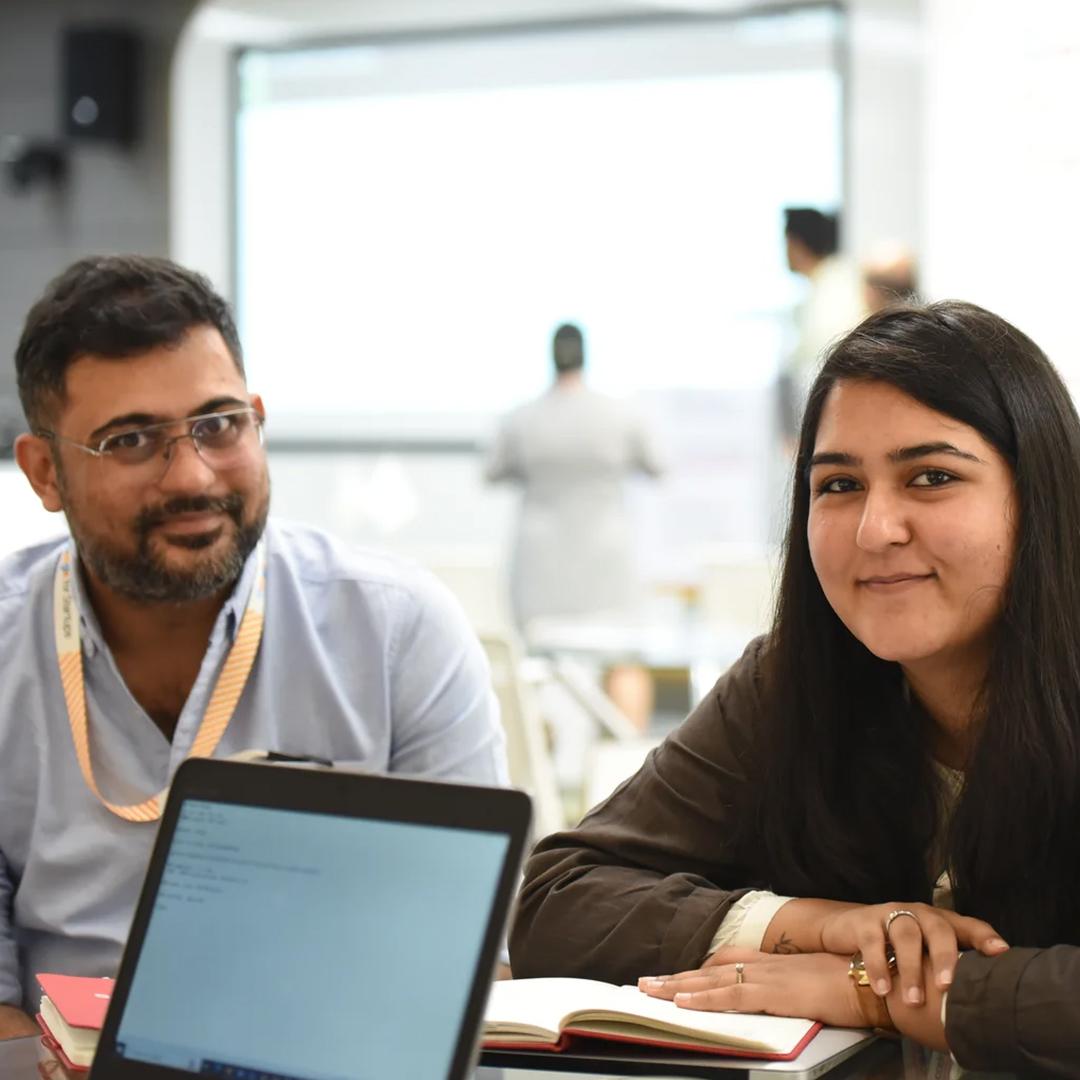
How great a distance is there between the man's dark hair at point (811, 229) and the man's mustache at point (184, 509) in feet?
12.5

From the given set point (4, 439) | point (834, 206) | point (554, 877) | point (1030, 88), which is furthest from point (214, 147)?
point (554, 877)

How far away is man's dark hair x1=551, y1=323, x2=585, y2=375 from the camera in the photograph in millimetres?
5633

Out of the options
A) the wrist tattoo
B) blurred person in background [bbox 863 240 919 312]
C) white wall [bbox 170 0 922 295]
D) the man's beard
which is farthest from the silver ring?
white wall [bbox 170 0 922 295]

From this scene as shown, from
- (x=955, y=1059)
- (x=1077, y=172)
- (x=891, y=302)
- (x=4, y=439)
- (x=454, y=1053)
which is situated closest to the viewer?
(x=454, y=1053)

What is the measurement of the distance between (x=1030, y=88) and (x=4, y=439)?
210 inches

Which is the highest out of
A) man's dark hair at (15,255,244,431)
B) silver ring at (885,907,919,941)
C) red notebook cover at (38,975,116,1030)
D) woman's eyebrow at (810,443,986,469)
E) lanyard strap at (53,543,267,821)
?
man's dark hair at (15,255,244,431)

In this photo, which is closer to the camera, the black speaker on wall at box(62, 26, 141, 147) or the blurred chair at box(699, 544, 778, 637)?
the blurred chair at box(699, 544, 778, 637)

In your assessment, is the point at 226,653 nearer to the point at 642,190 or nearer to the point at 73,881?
the point at 73,881

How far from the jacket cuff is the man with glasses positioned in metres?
0.80

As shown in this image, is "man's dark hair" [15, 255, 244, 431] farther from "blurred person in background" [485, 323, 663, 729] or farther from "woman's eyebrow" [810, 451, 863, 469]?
"blurred person in background" [485, 323, 663, 729]

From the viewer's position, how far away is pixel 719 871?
163cm

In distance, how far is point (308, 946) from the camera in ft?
3.17

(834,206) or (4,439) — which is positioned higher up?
(834,206)

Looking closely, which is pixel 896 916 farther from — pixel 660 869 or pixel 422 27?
pixel 422 27
